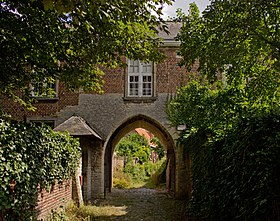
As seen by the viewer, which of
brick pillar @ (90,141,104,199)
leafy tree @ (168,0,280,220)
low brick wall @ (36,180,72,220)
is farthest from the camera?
brick pillar @ (90,141,104,199)

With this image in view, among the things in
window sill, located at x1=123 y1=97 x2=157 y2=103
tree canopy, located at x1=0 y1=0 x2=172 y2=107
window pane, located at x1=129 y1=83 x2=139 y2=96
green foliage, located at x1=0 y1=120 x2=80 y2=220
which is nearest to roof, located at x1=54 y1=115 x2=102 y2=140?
window sill, located at x1=123 y1=97 x2=157 y2=103

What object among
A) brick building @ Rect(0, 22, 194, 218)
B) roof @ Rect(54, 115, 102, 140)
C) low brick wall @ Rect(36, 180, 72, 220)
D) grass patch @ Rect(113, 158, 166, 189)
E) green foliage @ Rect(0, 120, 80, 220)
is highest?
brick building @ Rect(0, 22, 194, 218)

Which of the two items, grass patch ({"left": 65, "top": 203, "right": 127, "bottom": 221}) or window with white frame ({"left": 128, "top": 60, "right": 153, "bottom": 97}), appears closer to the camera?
grass patch ({"left": 65, "top": 203, "right": 127, "bottom": 221})

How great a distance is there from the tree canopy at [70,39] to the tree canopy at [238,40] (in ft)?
3.58

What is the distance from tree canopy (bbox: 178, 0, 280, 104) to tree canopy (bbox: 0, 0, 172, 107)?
109cm

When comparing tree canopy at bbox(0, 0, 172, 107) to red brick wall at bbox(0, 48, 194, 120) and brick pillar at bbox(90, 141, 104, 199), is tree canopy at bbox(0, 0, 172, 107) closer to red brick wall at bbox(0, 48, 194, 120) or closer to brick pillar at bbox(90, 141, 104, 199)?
red brick wall at bbox(0, 48, 194, 120)

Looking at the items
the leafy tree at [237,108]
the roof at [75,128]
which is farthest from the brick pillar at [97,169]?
the leafy tree at [237,108]

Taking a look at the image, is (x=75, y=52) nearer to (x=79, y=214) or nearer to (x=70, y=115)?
(x=79, y=214)

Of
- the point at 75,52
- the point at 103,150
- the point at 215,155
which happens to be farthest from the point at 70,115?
the point at 215,155

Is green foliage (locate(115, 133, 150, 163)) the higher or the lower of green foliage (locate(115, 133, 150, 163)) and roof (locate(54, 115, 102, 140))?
the lower

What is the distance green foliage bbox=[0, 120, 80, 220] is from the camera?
5.66 meters

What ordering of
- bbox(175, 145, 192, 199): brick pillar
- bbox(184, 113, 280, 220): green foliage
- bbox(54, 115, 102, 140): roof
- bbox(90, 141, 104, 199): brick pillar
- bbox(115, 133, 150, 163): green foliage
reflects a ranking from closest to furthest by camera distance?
bbox(184, 113, 280, 220): green foliage
bbox(54, 115, 102, 140): roof
bbox(90, 141, 104, 199): brick pillar
bbox(175, 145, 192, 199): brick pillar
bbox(115, 133, 150, 163): green foliage

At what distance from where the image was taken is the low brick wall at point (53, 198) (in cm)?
816

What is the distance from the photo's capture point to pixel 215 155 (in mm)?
7582
